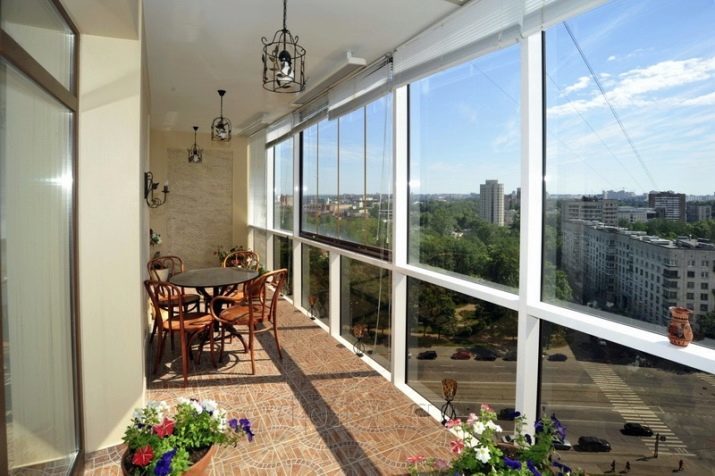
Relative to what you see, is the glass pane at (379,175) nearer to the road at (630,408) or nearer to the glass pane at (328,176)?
the glass pane at (328,176)

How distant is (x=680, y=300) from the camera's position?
5.66 ft

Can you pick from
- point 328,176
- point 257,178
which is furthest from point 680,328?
point 257,178

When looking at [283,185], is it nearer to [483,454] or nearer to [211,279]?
[211,279]

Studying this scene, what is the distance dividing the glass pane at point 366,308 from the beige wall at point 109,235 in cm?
207

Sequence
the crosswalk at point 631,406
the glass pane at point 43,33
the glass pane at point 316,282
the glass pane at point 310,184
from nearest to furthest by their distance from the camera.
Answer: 1. the glass pane at point 43,33
2. the crosswalk at point 631,406
3. the glass pane at point 316,282
4. the glass pane at point 310,184

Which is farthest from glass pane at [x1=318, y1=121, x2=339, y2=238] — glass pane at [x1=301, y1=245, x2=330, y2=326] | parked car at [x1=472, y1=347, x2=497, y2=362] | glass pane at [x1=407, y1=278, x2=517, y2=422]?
parked car at [x1=472, y1=347, x2=497, y2=362]

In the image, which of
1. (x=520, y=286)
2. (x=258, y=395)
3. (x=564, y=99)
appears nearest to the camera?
(x=564, y=99)

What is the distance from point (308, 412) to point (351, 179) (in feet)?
7.98

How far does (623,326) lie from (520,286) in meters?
0.55

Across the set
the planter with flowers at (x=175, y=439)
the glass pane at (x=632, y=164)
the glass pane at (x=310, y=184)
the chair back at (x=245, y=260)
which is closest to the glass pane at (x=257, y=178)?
the chair back at (x=245, y=260)

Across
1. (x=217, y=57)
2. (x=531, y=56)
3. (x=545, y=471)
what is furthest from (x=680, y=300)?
(x=217, y=57)

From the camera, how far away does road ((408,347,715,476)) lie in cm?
166

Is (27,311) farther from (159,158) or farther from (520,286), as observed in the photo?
(159,158)

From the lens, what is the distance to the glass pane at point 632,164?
5.38 ft
